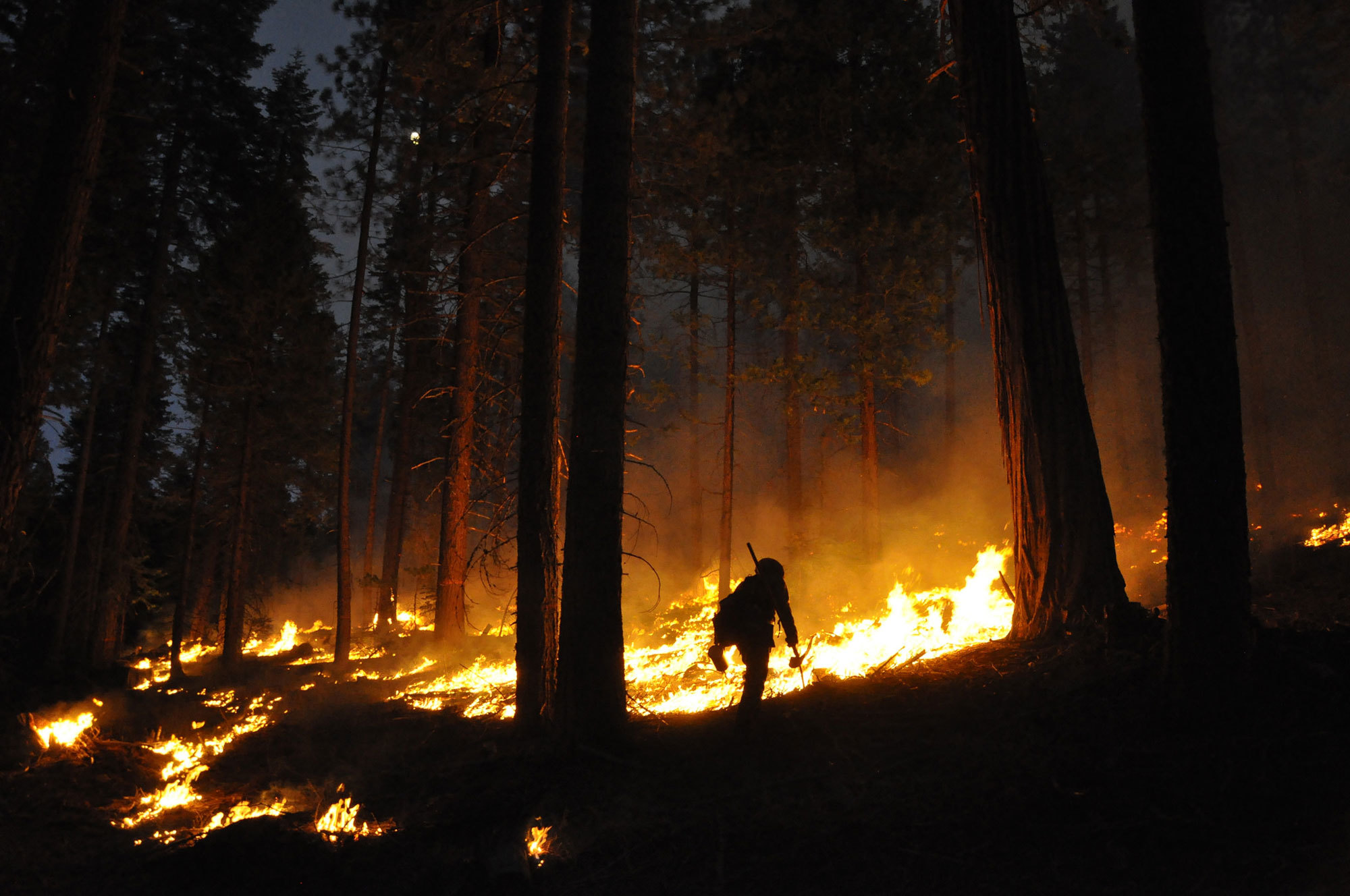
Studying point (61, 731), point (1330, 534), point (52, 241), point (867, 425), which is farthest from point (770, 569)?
point (1330, 534)

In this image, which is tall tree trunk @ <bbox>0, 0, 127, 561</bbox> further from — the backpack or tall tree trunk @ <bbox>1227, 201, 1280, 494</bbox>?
tall tree trunk @ <bbox>1227, 201, 1280, 494</bbox>

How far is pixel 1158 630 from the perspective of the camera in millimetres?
5773

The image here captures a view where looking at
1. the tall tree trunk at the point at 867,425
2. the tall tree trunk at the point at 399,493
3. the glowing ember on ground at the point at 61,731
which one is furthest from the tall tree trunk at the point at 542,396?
the tall tree trunk at the point at 399,493

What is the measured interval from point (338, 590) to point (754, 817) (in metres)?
14.7

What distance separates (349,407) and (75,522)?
22.1ft

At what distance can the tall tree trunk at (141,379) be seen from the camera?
1745cm

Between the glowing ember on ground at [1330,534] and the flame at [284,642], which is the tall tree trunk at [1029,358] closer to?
the glowing ember on ground at [1330,534]

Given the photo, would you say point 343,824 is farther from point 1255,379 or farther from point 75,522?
point 1255,379

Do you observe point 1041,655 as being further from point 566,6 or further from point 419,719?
point 566,6

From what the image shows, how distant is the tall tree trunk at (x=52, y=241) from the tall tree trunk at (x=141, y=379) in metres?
12.1

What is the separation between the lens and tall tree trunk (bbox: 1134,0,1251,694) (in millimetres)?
4551

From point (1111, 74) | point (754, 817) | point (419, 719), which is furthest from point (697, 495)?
point (1111, 74)


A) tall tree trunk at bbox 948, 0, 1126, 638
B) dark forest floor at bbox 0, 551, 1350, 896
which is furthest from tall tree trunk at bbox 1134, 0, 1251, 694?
tall tree trunk at bbox 948, 0, 1126, 638

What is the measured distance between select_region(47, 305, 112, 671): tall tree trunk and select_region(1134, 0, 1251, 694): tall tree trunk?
723 inches
